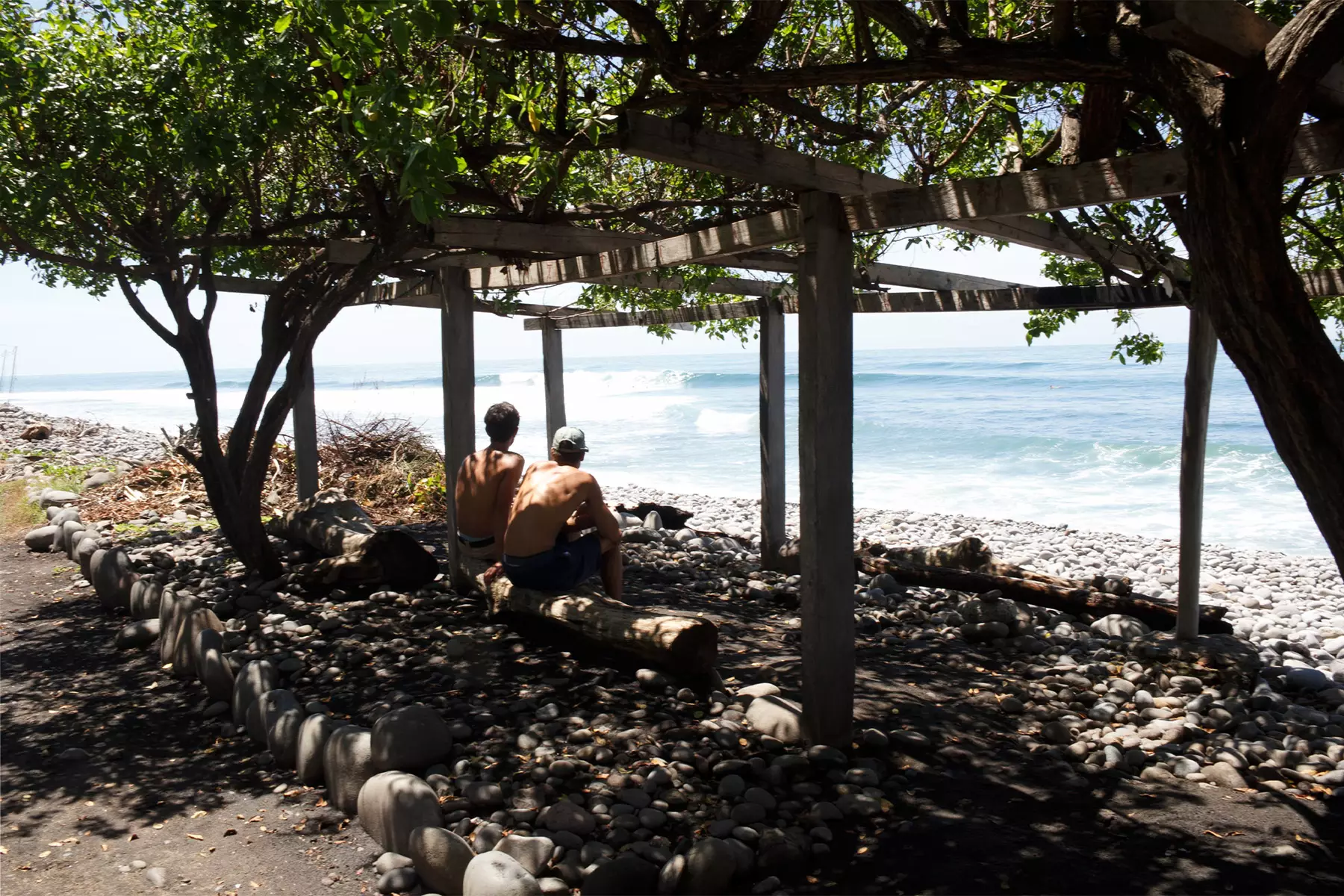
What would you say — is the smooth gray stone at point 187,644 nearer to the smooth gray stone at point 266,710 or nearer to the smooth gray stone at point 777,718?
the smooth gray stone at point 266,710

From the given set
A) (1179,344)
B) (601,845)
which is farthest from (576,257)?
(1179,344)

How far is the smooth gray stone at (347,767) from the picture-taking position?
4.09 metres

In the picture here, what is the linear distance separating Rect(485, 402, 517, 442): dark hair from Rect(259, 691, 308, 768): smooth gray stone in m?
2.27

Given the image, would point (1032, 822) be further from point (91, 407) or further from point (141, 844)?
point (91, 407)

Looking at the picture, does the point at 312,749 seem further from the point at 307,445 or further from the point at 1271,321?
the point at 307,445

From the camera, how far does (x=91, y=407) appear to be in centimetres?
4862

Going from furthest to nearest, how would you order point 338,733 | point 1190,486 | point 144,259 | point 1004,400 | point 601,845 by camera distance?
point 1004,400
point 144,259
point 1190,486
point 338,733
point 601,845

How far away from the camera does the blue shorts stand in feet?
18.6

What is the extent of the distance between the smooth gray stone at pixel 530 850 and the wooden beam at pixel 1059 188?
290 centimetres

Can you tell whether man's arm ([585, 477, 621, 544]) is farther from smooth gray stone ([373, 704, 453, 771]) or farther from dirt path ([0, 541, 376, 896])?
dirt path ([0, 541, 376, 896])

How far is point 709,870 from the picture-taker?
11.1 ft

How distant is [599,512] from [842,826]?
2.43 m

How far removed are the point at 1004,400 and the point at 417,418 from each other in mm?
25031

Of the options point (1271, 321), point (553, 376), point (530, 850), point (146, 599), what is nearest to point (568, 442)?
point (530, 850)
